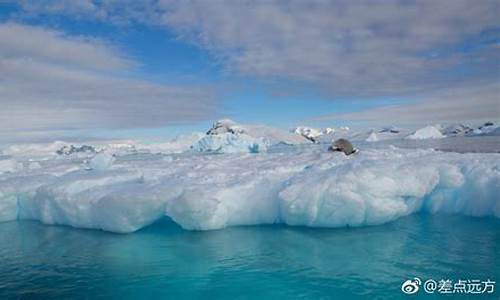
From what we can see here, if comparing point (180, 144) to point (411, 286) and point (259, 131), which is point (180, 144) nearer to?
point (259, 131)

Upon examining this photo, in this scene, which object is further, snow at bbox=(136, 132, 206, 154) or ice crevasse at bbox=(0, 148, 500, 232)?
snow at bbox=(136, 132, 206, 154)

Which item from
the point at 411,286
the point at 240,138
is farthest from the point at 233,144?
the point at 411,286

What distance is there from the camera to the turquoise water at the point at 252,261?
623 centimetres

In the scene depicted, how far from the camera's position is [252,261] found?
24.5 ft

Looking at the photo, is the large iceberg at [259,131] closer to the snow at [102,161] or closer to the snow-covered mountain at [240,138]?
the snow-covered mountain at [240,138]

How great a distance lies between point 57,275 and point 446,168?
409 inches

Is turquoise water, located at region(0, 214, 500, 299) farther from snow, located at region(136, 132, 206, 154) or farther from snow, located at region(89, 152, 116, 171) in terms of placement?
snow, located at region(136, 132, 206, 154)

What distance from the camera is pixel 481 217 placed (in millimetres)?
10273

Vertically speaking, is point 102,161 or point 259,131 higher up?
point 259,131

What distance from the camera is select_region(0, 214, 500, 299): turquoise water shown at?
6.23 metres

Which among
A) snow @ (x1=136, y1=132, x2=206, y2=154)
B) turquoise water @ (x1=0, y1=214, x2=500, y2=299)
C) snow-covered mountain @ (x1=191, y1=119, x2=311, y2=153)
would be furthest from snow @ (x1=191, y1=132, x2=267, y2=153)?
turquoise water @ (x1=0, y1=214, x2=500, y2=299)

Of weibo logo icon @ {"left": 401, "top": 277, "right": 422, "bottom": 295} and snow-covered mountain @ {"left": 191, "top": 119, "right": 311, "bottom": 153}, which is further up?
snow-covered mountain @ {"left": 191, "top": 119, "right": 311, "bottom": 153}

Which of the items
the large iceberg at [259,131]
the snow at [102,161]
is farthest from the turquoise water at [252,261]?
the large iceberg at [259,131]

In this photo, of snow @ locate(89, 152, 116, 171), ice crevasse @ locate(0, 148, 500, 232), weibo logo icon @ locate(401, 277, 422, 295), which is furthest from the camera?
snow @ locate(89, 152, 116, 171)
